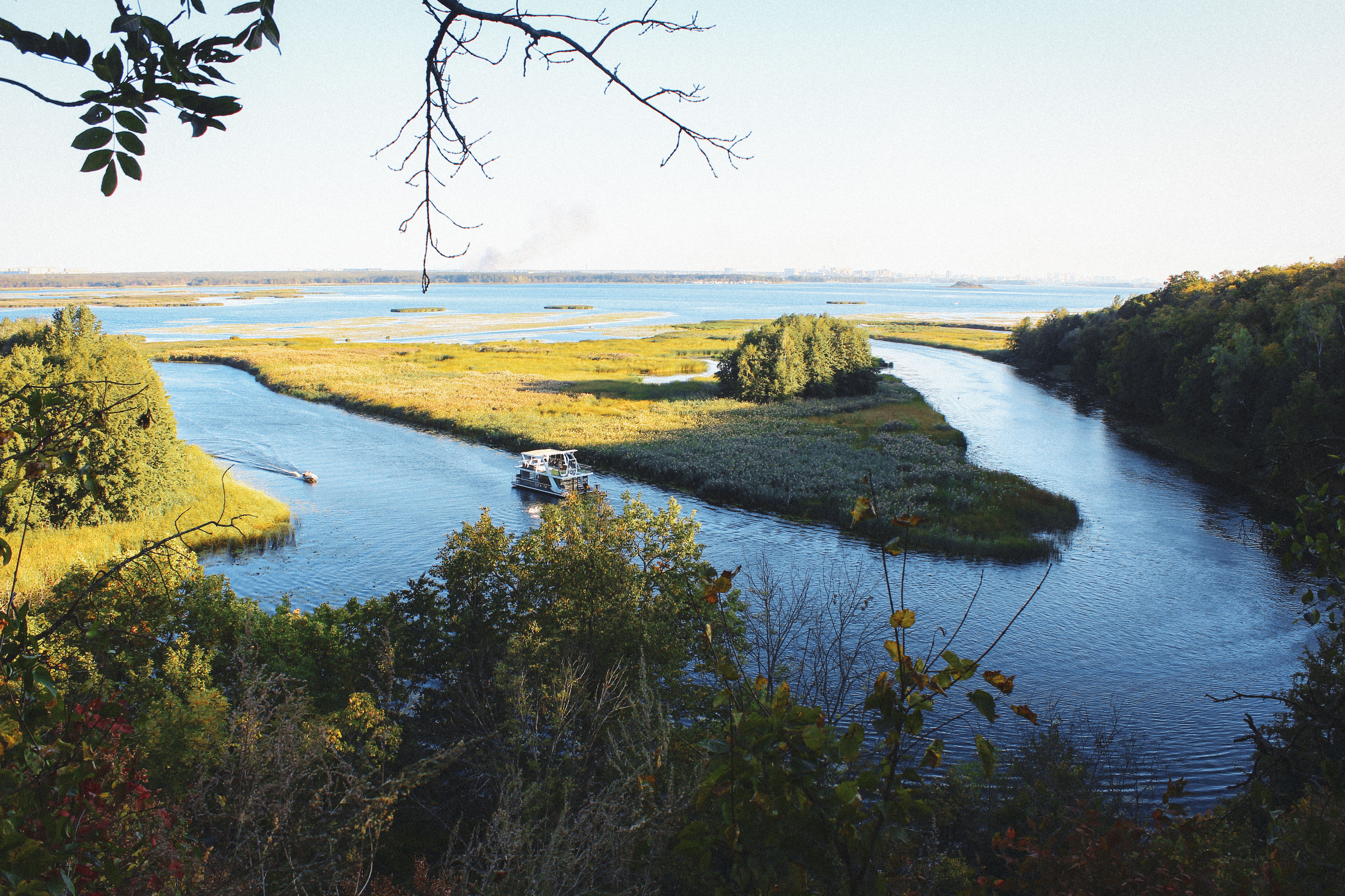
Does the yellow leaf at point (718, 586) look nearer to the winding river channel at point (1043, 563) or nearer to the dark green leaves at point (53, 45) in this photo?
the dark green leaves at point (53, 45)

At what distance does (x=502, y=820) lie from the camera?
696 cm

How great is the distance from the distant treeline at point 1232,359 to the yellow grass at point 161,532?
3400cm

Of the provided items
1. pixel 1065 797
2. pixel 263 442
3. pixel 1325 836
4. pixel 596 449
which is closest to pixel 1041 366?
pixel 596 449

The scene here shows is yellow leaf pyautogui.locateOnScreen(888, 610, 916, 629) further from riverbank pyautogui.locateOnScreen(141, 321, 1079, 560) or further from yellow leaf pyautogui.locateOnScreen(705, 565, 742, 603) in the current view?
riverbank pyautogui.locateOnScreen(141, 321, 1079, 560)

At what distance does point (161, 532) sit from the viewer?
3250cm

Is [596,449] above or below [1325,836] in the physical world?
below

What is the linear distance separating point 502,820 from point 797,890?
4240mm

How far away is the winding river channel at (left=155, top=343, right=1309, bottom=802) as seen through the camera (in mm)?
23453

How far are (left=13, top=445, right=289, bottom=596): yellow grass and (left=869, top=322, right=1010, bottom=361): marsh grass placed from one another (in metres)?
102

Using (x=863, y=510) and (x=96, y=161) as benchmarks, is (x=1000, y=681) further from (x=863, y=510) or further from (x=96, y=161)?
(x=96, y=161)

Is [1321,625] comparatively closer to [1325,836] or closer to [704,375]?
[1325,836]

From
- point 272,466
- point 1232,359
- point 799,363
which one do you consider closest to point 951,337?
point 799,363

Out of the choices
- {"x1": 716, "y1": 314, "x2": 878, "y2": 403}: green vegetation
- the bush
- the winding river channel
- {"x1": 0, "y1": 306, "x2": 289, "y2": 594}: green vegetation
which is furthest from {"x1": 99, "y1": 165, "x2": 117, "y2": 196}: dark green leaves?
{"x1": 716, "y1": 314, "x2": 878, "y2": 403}: green vegetation

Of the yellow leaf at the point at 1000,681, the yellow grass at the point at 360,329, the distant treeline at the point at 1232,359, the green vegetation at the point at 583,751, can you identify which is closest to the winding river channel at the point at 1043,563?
the green vegetation at the point at 583,751
